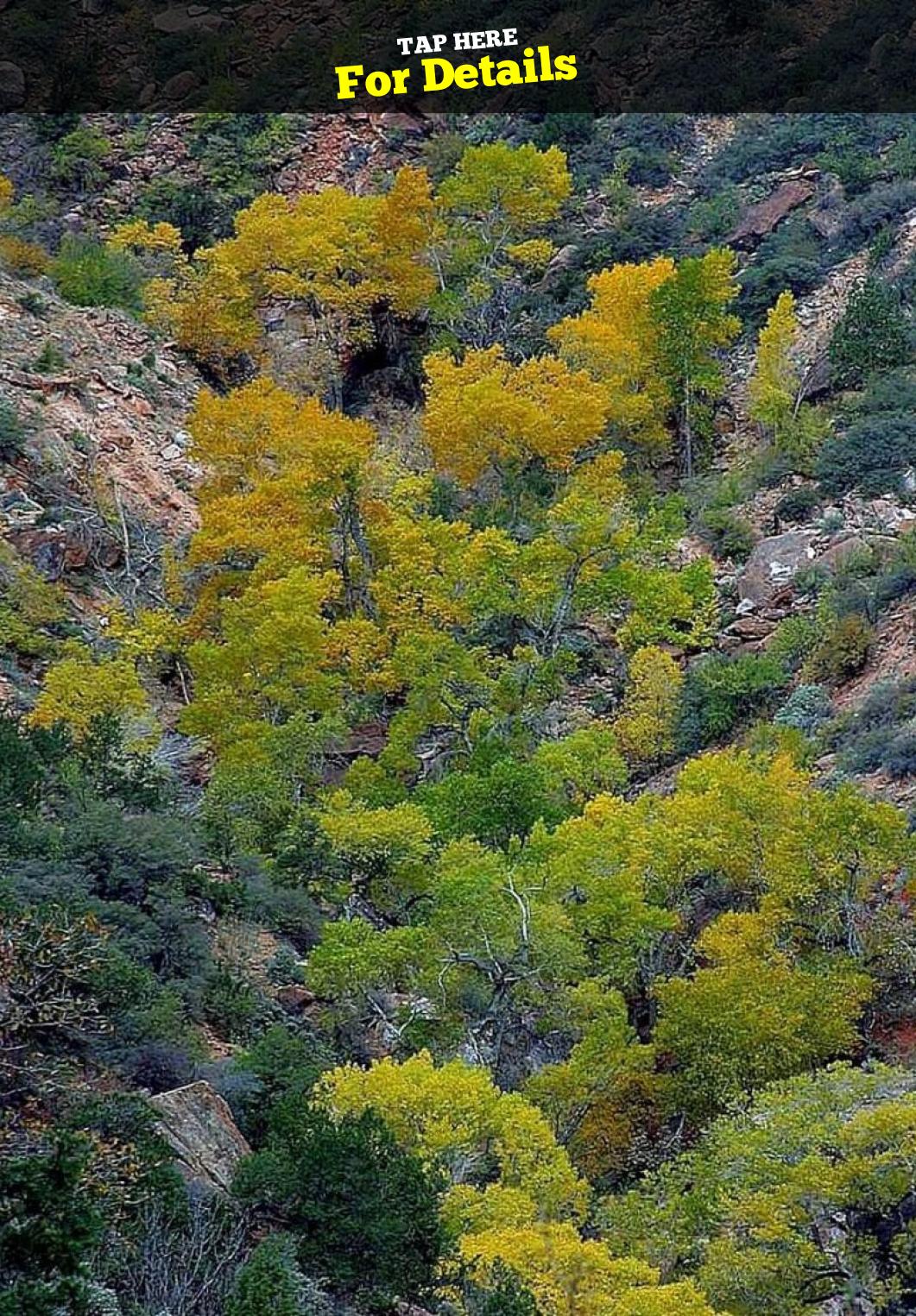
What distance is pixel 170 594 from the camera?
4222 cm

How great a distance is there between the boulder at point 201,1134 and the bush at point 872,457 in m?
24.9

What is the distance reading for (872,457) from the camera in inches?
1673

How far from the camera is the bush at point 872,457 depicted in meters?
42.0

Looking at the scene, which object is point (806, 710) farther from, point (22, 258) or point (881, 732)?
point (22, 258)

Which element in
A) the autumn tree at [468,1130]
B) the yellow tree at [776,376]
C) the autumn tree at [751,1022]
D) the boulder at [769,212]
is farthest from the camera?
the boulder at [769,212]

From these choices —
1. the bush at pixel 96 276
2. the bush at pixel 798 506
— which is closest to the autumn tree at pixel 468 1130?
the bush at pixel 798 506

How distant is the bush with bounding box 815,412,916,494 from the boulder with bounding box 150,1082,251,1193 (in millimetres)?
24900

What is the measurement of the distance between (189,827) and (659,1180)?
9.98m

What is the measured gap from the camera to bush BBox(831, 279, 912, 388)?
45344 mm

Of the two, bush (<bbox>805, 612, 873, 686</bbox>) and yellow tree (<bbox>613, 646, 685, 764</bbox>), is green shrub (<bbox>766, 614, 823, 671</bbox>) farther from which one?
yellow tree (<bbox>613, 646, 685, 764</bbox>)

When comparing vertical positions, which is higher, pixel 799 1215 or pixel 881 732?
pixel 799 1215

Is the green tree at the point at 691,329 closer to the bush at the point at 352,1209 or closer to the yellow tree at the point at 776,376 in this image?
the yellow tree at the point at 776,376

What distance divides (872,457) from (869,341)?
427cm

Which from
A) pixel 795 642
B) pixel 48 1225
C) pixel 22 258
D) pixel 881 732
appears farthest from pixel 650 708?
pixel 48 1225
